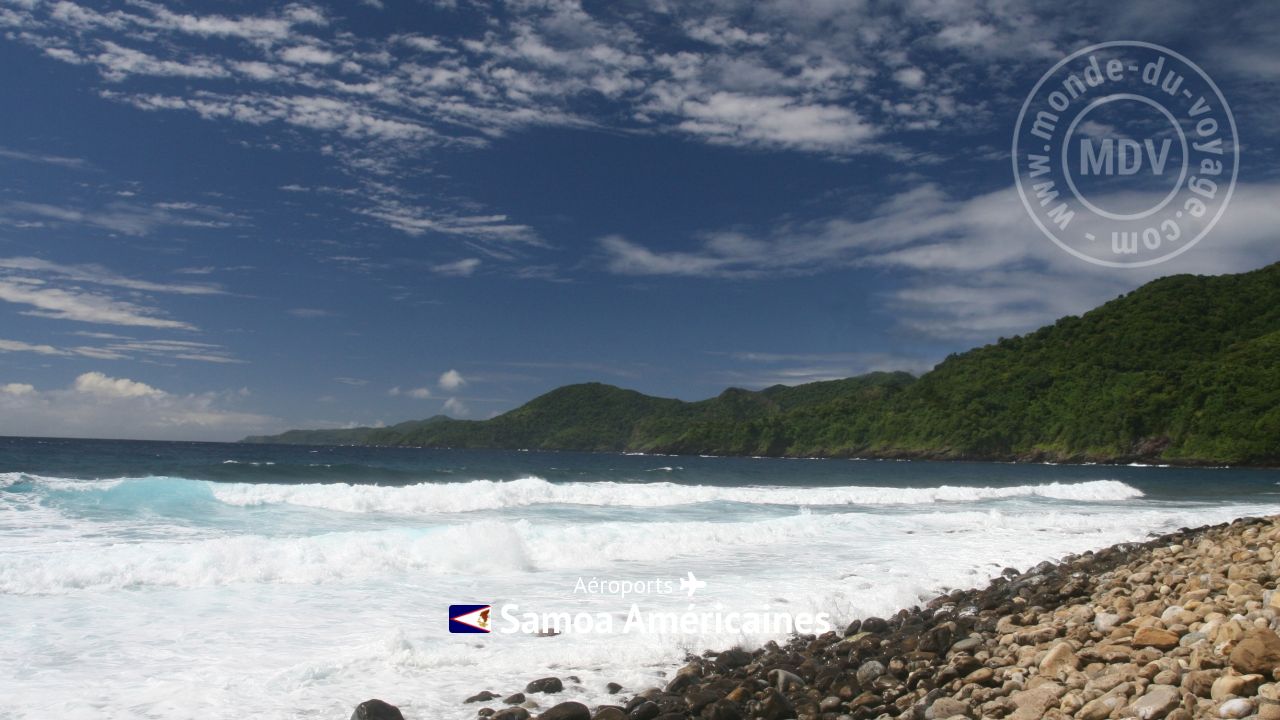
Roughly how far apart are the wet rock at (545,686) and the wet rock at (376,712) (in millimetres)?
1064

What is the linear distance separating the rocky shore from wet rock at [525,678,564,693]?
0.04ft

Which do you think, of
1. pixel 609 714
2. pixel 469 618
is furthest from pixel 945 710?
pixel 469 618

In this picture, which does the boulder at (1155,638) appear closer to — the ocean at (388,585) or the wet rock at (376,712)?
the ocean at (388,585)

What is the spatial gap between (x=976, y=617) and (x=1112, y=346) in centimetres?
9117

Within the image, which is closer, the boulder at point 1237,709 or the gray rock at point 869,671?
the boulder at point 1237,709

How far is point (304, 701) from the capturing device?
5496 millimetres

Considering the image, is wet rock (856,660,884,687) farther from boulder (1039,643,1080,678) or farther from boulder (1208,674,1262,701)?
boulder (1208,674,1262,701)

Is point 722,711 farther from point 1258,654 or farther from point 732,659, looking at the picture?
point 1258,654

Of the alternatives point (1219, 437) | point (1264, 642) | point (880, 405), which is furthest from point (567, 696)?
point (880, 405)

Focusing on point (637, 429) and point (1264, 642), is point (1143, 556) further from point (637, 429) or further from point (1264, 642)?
point (637, 429)

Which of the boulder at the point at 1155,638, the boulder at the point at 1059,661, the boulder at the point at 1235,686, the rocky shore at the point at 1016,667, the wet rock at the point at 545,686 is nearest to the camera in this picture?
the boulder at the point at 1235,686

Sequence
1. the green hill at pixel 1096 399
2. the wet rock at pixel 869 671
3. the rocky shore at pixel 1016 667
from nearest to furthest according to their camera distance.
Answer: the rocky shore at pixel 1016 667
the wet rock at pixel 869 671
the green hill at pixel 1096 399

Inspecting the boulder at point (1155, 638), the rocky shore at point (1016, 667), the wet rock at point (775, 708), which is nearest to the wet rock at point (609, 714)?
the rocky shore at point (1016, 667)

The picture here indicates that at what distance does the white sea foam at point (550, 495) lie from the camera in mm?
21438
